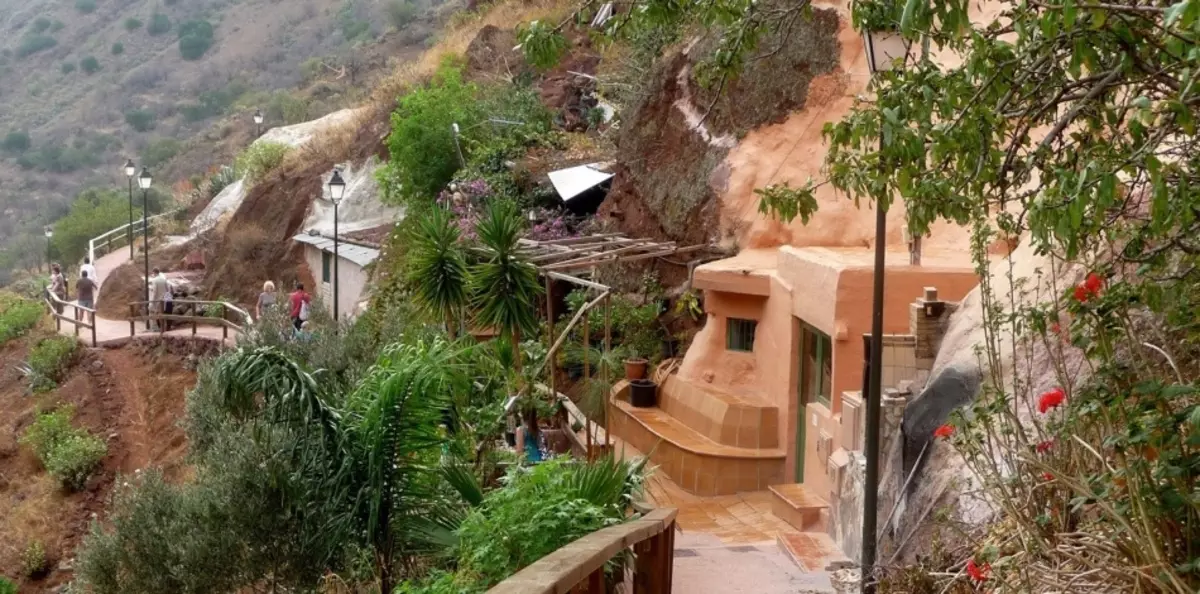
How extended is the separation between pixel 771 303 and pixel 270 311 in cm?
580

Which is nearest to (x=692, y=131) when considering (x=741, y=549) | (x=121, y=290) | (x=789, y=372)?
(x=789, y=372)

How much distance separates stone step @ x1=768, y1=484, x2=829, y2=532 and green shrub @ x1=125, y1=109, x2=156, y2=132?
244ft

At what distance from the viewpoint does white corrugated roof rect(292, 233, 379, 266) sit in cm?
2459

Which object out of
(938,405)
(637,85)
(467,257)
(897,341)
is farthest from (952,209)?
(637,85)

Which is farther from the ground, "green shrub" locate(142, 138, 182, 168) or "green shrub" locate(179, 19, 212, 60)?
"green shrub" locate(179, 19, 212, 60)

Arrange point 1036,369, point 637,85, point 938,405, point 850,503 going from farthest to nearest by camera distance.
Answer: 1. point 637,85
2. point 850,503
3. point 938,405
4. point 1036,369

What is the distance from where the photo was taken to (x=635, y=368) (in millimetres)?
17234

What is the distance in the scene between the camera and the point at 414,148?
24.9 m

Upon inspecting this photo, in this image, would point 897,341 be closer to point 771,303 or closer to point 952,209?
point 771,303

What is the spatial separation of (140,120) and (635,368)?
70.2 m

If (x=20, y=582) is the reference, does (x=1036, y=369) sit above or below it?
above

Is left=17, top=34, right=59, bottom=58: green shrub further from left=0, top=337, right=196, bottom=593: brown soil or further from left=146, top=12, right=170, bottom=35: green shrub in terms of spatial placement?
left=0, top=337, right=196, bottom=593: brown soil

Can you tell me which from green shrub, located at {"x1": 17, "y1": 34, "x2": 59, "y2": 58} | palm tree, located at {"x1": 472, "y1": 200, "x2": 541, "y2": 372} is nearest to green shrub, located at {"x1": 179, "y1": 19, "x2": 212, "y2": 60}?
green shrub, located at {"x1": 17, "y1": 34, "x2": 59, "y2": 58}

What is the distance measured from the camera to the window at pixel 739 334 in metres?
16.0
